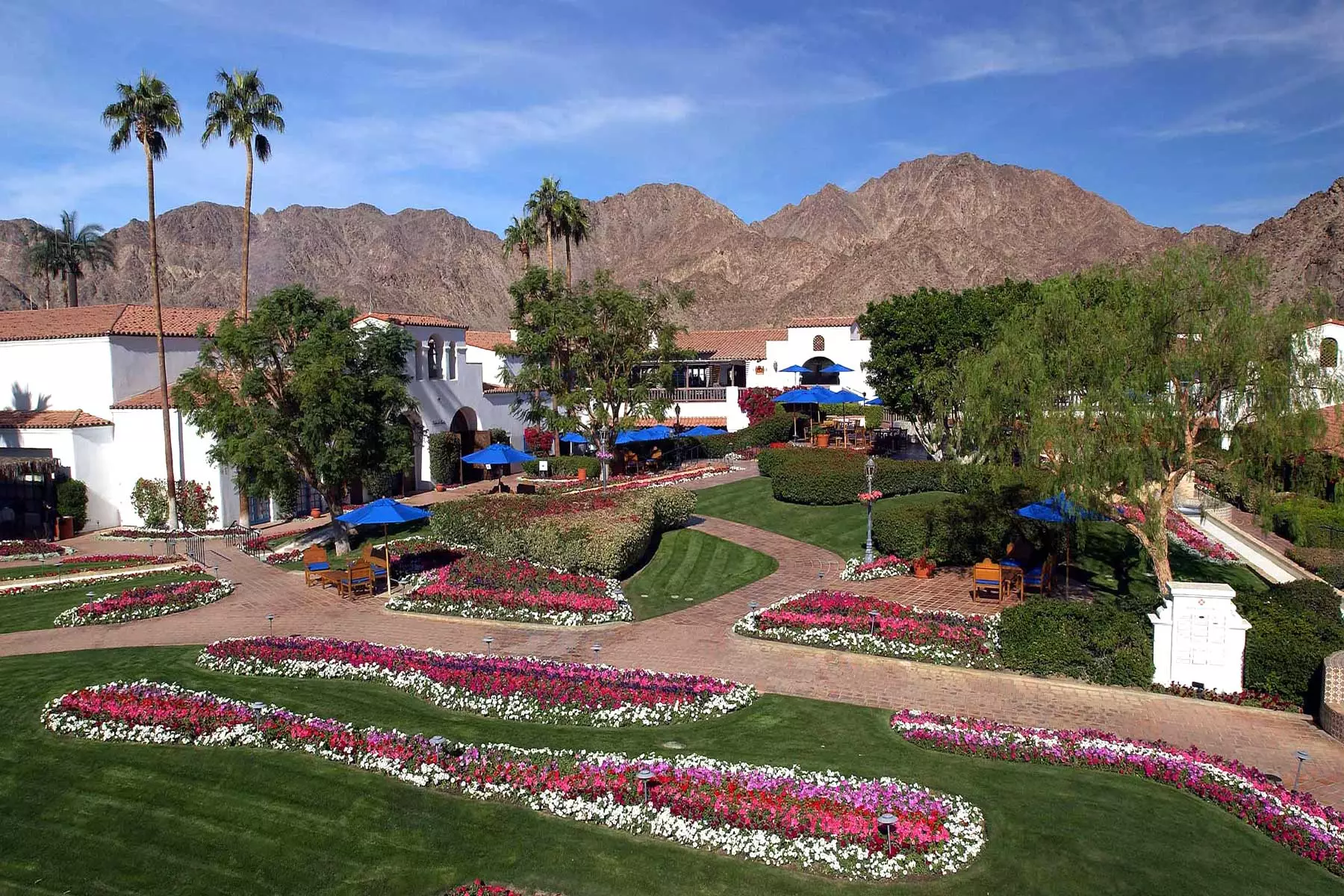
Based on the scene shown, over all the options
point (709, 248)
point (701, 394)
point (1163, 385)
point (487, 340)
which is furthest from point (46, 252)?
point (709, 248)

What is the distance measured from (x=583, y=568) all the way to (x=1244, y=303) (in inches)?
570

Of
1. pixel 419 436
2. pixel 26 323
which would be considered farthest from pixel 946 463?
pixel 26 323

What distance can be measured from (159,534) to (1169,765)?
30316 millimetres

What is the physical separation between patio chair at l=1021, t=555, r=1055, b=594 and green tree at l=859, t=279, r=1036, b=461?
37.4 ft

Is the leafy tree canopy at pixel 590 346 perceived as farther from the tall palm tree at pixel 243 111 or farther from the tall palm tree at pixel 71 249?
the tall palm tree at pixel 71 249

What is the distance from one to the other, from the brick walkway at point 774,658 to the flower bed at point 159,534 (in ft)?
19.0

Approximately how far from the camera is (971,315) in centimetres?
3316

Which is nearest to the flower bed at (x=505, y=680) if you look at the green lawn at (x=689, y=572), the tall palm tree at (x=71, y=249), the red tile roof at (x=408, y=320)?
the green lawn at (x=689, y=572)

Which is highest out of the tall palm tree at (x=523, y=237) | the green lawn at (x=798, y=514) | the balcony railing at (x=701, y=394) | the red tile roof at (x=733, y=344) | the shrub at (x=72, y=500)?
the tall palm tree at (x=523, y=237)

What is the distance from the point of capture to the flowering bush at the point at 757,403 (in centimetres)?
4716

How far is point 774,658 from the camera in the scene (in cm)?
1633

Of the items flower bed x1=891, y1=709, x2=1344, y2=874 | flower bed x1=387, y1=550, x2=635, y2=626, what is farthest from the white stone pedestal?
flower bed x1=387, y1=550, x2=635, y2=626

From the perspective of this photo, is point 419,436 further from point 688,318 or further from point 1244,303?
point 688,318

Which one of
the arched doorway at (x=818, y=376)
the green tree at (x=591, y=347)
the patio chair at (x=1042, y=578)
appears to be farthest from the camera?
the arched doorway at (x=818, y=376)
